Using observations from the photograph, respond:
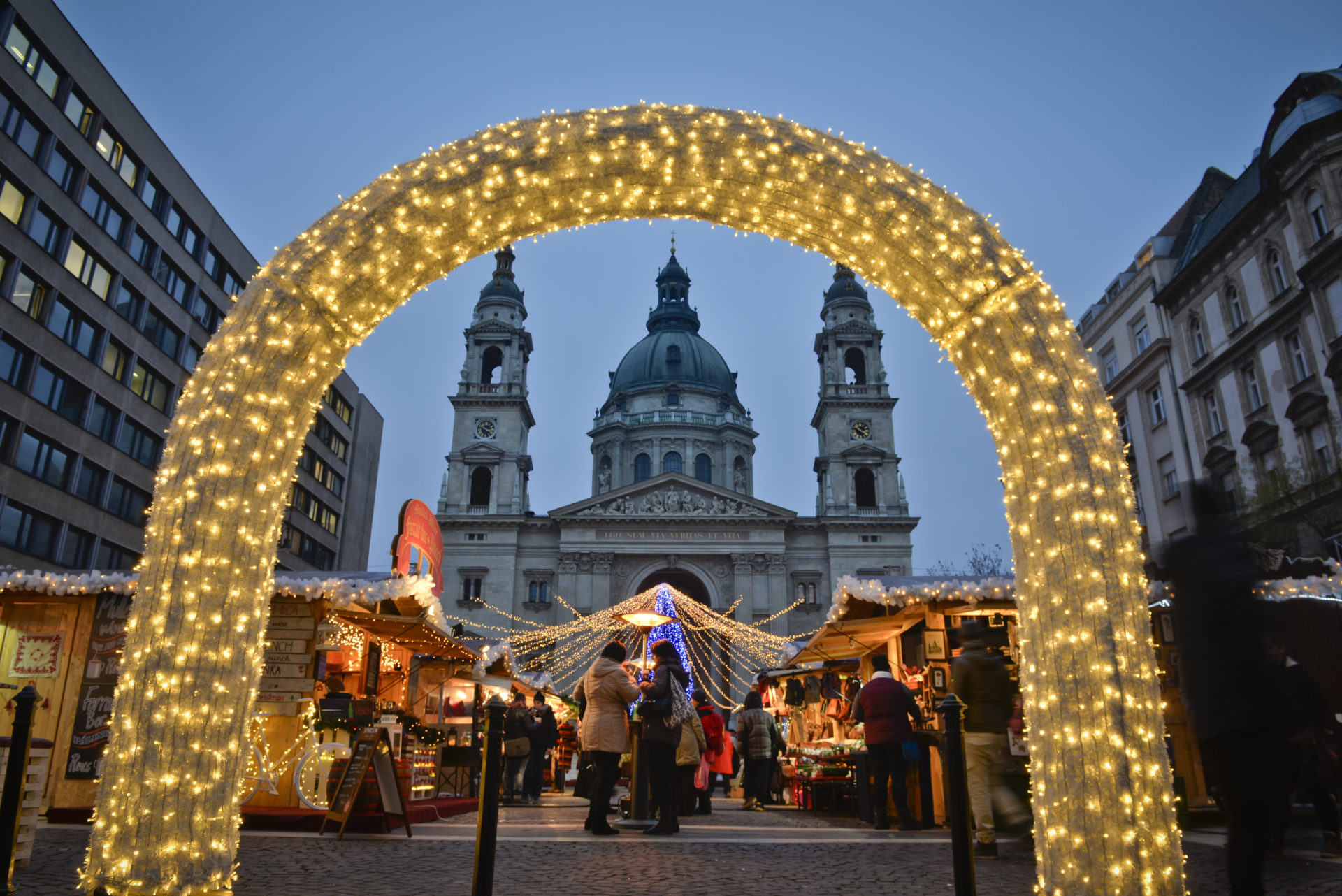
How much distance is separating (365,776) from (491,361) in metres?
45.3

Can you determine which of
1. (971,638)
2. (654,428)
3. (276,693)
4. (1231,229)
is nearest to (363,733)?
(276,693)

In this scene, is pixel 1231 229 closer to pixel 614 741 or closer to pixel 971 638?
pixel 971 638

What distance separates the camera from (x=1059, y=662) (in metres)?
4.69

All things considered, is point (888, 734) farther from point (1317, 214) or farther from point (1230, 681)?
point (1317, 214)

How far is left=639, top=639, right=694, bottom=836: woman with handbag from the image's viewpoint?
8320 millimetres

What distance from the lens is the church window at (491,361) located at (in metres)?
51.8

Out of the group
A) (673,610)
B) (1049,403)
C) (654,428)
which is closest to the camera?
(1049,403)

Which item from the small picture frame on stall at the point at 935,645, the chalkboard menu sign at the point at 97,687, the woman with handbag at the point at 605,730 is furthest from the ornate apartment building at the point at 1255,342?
the chalkboard menu sign at the point at 97,687

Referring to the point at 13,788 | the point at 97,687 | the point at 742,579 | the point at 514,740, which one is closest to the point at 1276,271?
the point at 514,740

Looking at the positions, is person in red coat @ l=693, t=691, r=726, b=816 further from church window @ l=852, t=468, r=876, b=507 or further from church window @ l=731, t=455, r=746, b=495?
church window @ l=731, t=455, r=746, b=495

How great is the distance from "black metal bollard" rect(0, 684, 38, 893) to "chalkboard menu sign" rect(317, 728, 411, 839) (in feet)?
11.7

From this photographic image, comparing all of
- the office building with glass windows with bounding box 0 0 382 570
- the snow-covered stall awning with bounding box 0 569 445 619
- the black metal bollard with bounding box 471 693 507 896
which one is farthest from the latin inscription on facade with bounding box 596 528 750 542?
the black metal bollard with bounding box 471 693 507 896

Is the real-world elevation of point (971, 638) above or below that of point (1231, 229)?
below

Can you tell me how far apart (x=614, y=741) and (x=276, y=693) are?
443cm
